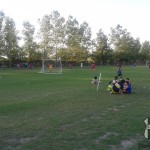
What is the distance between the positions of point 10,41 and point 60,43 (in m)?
16.1

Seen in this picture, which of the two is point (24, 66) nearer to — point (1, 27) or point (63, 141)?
point (1, 27)

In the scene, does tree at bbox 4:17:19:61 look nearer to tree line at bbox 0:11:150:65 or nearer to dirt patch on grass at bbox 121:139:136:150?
tree line at bbox 0:11:150:65

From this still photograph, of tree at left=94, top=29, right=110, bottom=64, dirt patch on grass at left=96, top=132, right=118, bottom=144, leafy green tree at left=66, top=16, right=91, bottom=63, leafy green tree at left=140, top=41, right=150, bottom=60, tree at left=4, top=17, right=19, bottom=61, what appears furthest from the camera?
leafy green tree at left=140, top=41, right=150, bottom=60

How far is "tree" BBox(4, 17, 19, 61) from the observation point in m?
82.2

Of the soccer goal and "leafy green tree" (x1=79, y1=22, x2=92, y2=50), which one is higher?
"leafy green tree" (x1=79, y1=22, x2=92, y2=50)

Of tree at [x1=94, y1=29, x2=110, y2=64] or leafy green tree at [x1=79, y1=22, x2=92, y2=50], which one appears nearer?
leafy green tree at [x1=79, y1=22, x2=92, y2=50]

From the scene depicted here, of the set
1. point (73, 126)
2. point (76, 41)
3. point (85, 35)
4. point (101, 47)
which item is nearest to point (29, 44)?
point (76, 41)

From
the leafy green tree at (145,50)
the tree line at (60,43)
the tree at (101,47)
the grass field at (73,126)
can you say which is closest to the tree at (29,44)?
the tree line at (60,43)

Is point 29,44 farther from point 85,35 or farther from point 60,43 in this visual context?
point 85,35

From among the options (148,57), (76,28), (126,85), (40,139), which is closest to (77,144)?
(40,139)

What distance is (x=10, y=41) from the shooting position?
82250mm

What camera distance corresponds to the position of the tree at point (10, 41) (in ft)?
270

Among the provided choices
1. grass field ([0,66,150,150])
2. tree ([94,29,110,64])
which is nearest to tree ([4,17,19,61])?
tree ([94,29,110,64])

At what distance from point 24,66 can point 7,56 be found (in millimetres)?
4947
